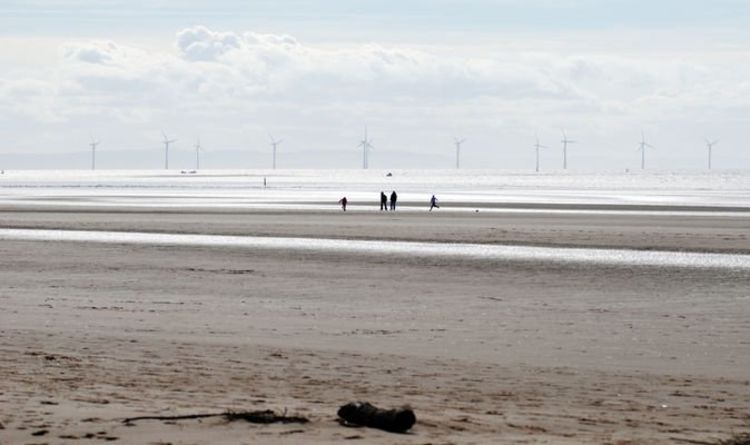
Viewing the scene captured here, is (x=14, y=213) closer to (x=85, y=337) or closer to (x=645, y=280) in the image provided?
(x=645, y=280)

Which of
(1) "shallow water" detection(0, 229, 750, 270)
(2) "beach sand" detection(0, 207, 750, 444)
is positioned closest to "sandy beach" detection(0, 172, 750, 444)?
(2) "beach sand" detection(0, 207, 750, 444)

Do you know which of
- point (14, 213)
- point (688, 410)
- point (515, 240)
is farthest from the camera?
point (14, 213)

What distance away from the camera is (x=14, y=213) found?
6731 centimetres

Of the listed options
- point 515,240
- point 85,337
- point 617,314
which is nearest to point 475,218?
point 515,240

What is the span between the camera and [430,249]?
1547 inches

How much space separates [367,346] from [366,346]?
0.05ft

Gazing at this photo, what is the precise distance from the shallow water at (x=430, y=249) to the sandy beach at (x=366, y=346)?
1.60 metres

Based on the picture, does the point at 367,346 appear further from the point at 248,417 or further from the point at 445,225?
the point at 445,225

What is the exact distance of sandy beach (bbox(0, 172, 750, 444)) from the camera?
10.7 meters

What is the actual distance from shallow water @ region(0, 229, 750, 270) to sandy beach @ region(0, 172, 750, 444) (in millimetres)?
1600

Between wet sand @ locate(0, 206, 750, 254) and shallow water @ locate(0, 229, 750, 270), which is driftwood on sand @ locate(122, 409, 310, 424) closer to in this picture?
shallow water @ locate(0, 229, 750, 270)

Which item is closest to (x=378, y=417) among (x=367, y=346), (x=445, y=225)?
(x=367, y=346)

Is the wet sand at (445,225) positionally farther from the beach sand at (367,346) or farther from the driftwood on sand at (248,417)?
the driftwood on sand at (248,417)

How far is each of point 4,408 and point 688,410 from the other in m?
6.83
